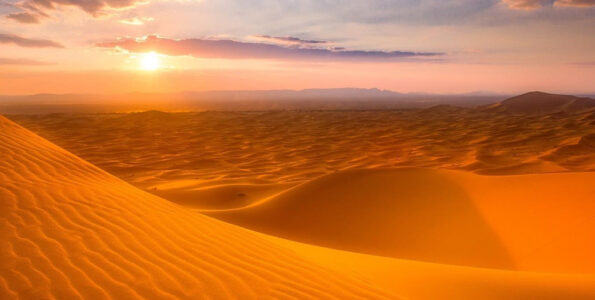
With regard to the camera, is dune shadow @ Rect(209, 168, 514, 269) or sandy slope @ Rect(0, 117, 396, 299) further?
dune shadow @ Rect(209, 168, 514, 269)

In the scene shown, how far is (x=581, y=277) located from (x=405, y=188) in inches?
168

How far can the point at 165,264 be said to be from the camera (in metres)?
3.09

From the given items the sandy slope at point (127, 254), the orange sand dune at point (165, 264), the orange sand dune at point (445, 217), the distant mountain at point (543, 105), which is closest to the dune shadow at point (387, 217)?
the orange sand dune at point (445, 217)

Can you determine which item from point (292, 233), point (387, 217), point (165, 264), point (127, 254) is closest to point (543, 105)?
point (387, 217)

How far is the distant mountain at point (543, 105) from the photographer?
4541 centimetres

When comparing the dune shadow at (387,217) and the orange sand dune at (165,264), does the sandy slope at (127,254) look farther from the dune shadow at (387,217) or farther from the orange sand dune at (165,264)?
the dune shadow at (387,217)

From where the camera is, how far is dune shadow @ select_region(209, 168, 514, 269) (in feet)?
19.0

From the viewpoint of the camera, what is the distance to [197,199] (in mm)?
9312

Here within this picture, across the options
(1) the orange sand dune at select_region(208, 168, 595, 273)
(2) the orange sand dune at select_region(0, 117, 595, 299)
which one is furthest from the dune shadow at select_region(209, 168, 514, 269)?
(2) the orange sand dune at select_region(0, 117, 595, 299)

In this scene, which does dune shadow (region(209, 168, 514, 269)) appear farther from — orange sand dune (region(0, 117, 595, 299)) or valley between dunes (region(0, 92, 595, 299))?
orange sand dune (region(0, 117, 595, 299))

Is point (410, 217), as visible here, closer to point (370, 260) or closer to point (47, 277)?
point (370, 260)

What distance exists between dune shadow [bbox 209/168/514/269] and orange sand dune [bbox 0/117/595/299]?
4.76 ft

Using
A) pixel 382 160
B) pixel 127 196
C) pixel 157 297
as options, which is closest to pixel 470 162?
pixel 382 160

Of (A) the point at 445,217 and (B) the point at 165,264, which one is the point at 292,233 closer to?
(A) the point at 445,217
